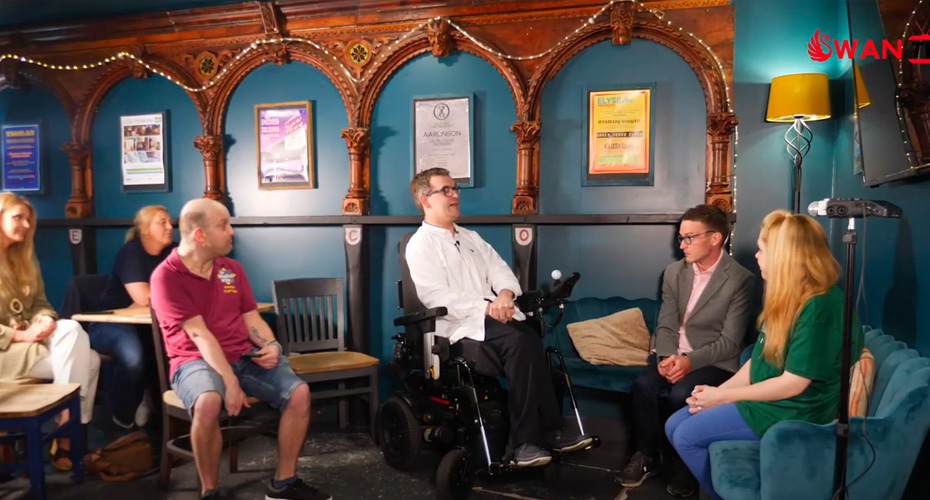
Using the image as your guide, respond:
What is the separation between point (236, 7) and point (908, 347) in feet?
14.7

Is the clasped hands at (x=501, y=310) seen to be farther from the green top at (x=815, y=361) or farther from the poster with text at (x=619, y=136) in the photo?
the poster with text at (x=619, y=136)

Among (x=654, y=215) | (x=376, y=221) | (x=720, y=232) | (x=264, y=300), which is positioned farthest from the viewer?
(x=264, y=300)

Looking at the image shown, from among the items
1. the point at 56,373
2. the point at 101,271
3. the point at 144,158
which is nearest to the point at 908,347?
the point at 56,373

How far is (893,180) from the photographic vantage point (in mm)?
2375

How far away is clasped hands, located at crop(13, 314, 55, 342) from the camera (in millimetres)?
3191

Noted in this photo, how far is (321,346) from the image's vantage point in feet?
13.0

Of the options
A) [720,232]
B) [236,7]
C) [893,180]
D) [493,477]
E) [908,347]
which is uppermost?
[236,7]

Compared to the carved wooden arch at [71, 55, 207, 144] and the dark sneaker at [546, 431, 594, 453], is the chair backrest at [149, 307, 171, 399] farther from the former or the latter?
the carved wooden arch at [71, 55, 207, 144]

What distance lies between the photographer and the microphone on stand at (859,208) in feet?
6.51

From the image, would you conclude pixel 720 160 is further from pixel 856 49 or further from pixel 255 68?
pixel 255 68

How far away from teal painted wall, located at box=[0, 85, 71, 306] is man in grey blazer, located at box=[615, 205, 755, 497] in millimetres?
4637

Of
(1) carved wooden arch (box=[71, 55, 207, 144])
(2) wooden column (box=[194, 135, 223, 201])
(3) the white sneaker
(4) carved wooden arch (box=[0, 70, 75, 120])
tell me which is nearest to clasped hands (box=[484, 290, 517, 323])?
(3) the white sneaker

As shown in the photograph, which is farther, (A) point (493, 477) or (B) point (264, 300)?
(B) point (264, 300)

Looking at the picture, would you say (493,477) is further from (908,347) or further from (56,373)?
(56,373)
